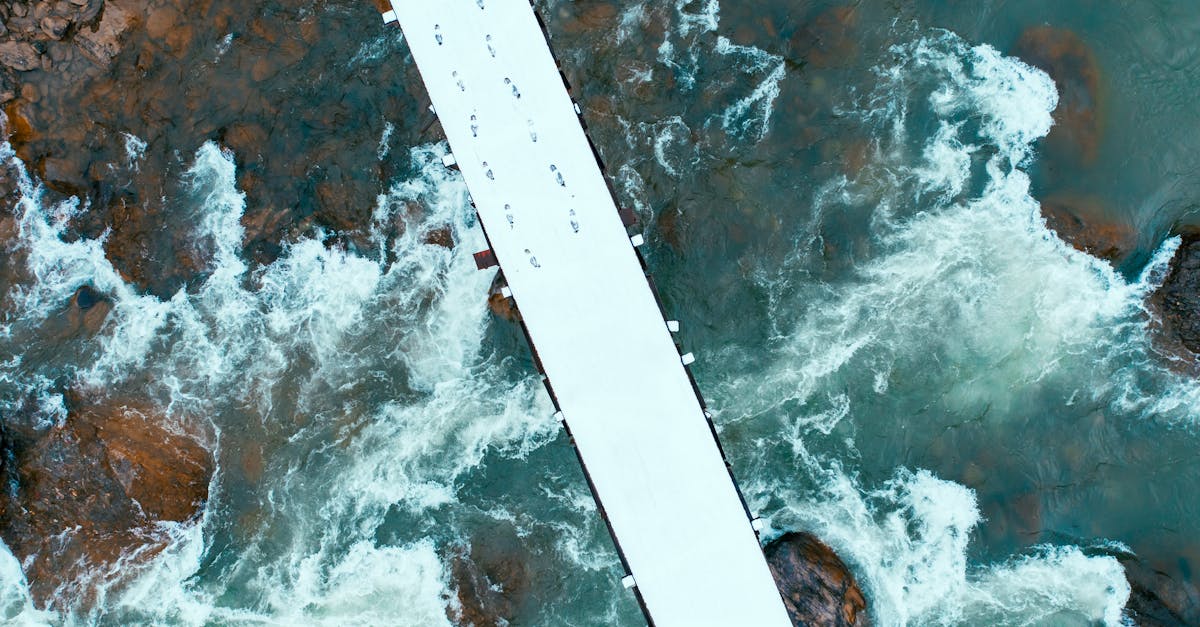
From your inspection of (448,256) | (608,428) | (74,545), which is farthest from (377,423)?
(74,545)

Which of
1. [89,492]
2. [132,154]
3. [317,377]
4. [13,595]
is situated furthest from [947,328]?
[13,595]

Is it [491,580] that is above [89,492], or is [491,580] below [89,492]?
below

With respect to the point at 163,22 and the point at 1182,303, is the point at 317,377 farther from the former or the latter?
the point at 1182,303

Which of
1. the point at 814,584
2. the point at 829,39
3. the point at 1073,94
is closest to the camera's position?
the point at 814,584

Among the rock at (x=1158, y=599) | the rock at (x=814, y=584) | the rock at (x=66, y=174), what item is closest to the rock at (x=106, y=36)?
the rock at (x=66, y=174)

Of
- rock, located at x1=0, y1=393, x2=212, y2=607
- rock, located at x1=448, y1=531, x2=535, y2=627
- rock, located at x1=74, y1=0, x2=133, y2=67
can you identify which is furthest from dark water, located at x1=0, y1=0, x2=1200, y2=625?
rock, located at x1=0, y1=393, x2=212, y2=607

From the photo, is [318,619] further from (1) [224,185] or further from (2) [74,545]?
(1) [224,185]

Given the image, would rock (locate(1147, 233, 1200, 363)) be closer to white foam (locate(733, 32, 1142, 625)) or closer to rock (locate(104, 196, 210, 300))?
white foam (locate(733, 32, 1142, 625))
